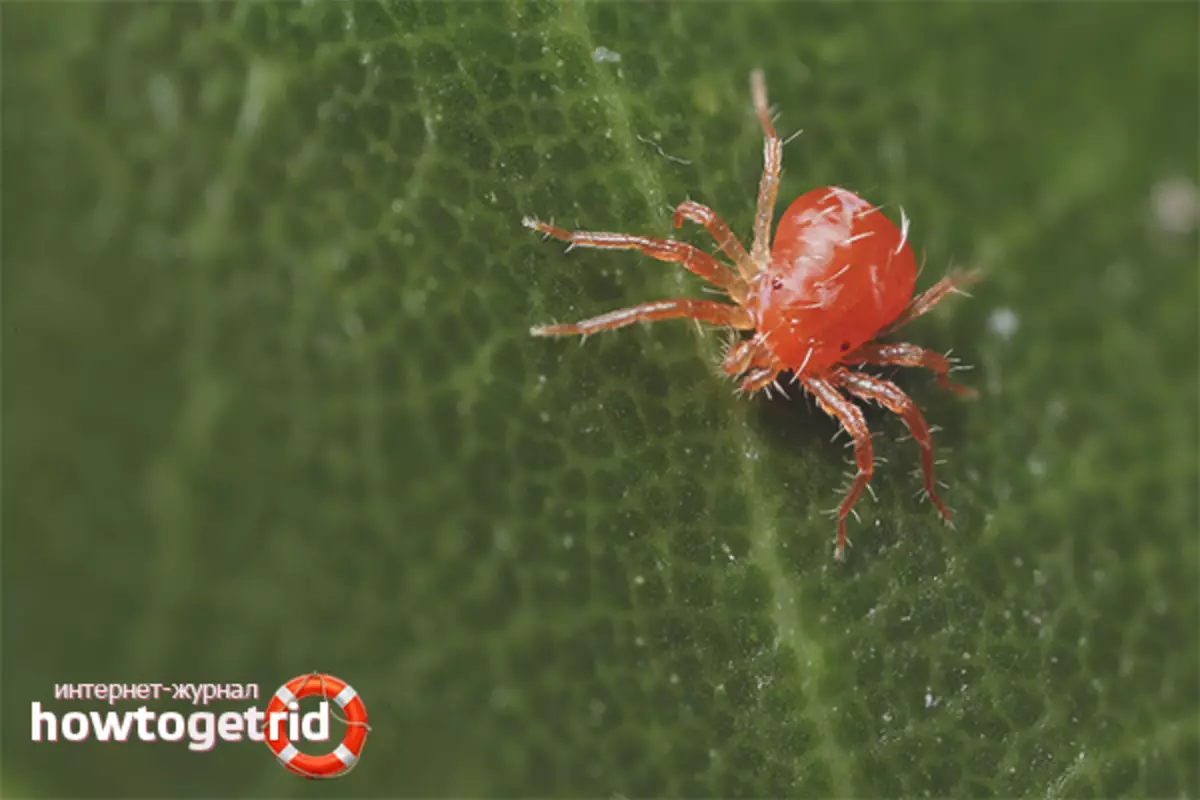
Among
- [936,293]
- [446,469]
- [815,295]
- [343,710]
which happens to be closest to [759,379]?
[815,295]

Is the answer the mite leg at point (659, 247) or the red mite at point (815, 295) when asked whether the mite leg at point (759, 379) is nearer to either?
the red mite at point (815, 295)

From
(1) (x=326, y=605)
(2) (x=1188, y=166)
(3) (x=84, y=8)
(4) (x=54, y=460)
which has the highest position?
(3) (x=84, y=8)

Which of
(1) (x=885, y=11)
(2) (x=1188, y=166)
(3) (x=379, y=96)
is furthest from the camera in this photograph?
(2) (x=1188, y=166)

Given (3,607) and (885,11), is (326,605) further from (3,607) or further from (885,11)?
(885,11)

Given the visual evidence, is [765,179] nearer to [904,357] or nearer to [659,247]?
[659,247]

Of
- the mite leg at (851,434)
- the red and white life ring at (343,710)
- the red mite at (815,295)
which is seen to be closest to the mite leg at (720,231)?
the red mite at (815,295)

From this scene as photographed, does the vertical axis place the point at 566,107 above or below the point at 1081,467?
above

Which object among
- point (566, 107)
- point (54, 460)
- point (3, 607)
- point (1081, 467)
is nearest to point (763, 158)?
point (566, 107)
